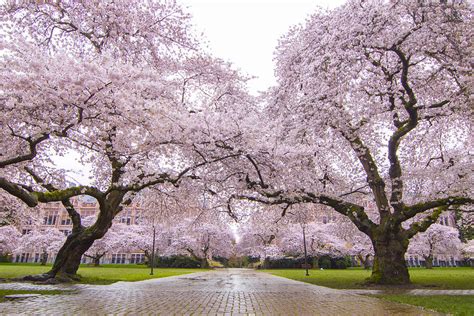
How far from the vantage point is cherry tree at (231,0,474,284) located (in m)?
10.5

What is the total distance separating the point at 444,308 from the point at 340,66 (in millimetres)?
7602

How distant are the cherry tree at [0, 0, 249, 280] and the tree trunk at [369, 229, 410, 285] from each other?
7685 mm

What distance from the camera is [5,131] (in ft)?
31.9

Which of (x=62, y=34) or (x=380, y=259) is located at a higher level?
(x=62, y=34)

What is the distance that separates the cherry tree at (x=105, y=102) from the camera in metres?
8.30

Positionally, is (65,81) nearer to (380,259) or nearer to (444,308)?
(444,308)

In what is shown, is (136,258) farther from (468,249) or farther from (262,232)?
(468,249)

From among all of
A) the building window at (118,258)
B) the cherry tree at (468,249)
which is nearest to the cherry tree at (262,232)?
the cherry tree at (468,249)

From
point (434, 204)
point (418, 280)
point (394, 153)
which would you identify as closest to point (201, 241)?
point (418, 280)

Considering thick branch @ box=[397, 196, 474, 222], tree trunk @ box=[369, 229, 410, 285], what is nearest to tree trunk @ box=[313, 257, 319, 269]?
tree trunk @ box=[369, 229, 410, 285]

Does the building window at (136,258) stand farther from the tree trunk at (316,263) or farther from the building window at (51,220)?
the tree trunk at (316,263)

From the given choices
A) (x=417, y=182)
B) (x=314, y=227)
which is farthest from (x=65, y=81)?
(x=314, y=227)

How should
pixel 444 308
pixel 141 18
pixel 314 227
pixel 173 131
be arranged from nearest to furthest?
pixel 444 308 < pixel 173 131 < pixel 141 18 < pixel 314 227

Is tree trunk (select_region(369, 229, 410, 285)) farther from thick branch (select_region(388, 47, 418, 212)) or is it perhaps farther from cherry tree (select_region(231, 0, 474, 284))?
thick branch (select_region(388, 47, 418, 212))
